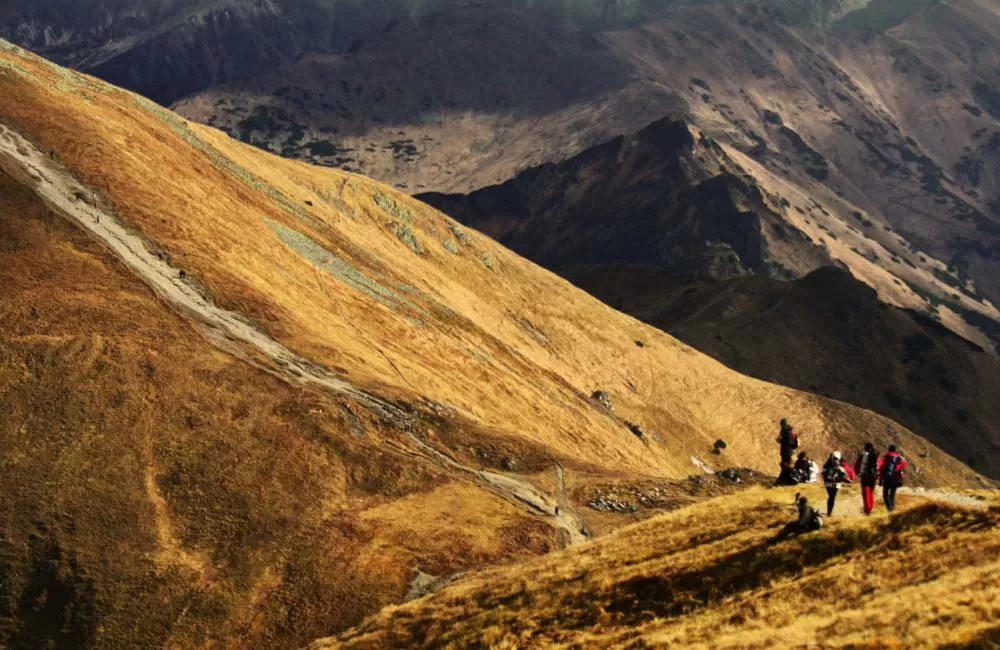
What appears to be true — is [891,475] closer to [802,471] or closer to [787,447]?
[787,447]

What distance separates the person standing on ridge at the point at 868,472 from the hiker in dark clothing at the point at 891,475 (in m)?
0.34

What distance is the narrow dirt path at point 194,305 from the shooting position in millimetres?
44250

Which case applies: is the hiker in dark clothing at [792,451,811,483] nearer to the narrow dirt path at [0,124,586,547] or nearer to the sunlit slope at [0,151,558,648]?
the narrow dirt path at [0,124,586,547]

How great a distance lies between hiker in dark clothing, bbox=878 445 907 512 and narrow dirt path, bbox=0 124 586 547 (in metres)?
19.7

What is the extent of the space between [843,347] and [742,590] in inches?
5520

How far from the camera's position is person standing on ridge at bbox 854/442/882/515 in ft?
79.8

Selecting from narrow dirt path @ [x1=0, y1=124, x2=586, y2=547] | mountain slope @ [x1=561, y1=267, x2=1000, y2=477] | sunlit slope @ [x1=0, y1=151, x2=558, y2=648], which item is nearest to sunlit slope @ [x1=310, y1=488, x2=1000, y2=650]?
sunlit slope @ [x1=0, y1=151, x2=558, y2=648]

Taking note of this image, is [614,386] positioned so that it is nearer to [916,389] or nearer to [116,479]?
[116,479]

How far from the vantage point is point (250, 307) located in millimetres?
49938

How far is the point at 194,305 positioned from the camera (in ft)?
157

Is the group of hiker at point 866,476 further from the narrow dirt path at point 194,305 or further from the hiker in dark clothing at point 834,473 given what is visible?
the narrow dirt path at point 194,305

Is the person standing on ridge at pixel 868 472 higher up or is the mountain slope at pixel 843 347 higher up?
the person standing on ridge at pixel 868 472

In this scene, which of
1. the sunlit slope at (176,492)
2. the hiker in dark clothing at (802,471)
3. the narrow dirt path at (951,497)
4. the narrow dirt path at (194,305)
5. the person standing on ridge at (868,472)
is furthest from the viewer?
the narrow dirt path at (194,305)

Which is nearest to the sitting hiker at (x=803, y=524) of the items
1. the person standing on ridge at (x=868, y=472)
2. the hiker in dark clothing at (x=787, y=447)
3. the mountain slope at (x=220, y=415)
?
→ the person standing on ridge at (x=868, y=472)
